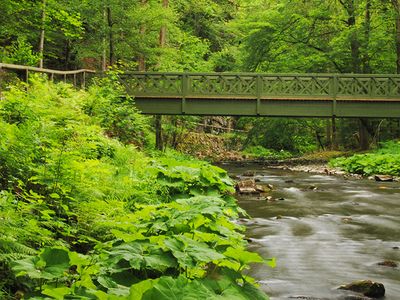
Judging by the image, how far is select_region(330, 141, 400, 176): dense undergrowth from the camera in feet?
60.7

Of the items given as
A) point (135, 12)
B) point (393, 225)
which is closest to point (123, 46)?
point (135, 12)

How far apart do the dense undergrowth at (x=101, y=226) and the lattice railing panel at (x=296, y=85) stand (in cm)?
1098

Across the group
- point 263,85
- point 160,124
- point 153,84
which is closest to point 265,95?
point 263,85

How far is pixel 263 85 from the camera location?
19.9 meters

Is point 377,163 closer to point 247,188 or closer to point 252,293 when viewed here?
point 247,188

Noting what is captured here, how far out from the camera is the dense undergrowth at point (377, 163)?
60.7ft

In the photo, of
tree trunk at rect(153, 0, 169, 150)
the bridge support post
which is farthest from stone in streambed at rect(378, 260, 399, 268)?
tree trunk at rect(153, 0, 169, 150)

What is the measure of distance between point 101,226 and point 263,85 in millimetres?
15771

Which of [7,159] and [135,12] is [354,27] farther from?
[7,159]

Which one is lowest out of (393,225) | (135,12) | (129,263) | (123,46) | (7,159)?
(393,225)

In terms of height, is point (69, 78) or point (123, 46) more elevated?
point (123, 46)

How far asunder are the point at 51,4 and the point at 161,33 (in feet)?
21.8

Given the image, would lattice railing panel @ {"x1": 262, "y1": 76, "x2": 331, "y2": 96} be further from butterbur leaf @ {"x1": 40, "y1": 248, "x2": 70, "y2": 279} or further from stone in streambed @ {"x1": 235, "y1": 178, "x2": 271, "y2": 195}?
butterbur leaf @ {"x1": 40, "y1": 248, "x2": 70, "y2": 279}

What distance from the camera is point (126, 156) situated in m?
9.77
